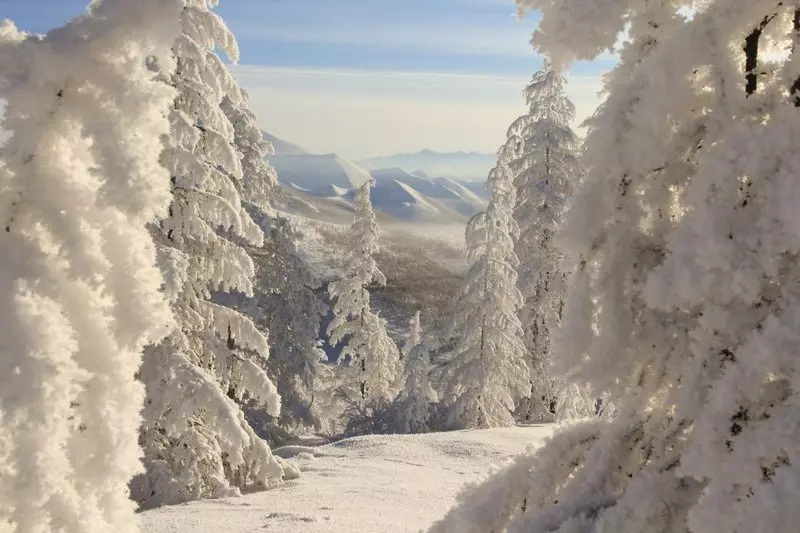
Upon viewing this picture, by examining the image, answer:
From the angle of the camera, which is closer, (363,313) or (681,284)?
(681,284)

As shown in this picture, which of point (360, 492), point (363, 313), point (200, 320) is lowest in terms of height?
point (360, 492)

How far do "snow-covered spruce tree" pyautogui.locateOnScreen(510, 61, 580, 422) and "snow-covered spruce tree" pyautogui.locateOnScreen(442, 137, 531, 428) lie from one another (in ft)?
2.99

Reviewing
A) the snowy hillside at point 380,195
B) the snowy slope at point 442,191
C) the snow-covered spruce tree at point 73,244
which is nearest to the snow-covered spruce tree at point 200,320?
the snow-covered spruce tree at point 73,244

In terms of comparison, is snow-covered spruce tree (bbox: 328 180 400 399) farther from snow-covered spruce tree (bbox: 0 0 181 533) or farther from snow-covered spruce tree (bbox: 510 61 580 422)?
snow-covered spruce tree (bbox: 0 0 181 533)

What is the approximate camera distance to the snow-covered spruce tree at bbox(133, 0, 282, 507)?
34.1 feet

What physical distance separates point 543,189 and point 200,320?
16.1 m

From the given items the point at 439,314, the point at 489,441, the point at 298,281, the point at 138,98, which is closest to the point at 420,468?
the point at 489,441

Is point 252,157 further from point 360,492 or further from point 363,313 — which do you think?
point 360,492

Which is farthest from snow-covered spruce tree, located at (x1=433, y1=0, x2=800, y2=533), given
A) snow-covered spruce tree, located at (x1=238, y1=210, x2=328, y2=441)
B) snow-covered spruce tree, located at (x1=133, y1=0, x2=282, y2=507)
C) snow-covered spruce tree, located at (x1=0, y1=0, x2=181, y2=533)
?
snow-covered spruce tree, located at (x1=238, y1=210, x2=328, y2=441)

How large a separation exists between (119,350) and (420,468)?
10211 mm

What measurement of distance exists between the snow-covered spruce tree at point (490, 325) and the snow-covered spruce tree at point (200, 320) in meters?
11.8

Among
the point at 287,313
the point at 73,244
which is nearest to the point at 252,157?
the point at 287,313

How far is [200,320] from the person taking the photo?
1163cm

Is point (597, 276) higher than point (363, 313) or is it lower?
higher
